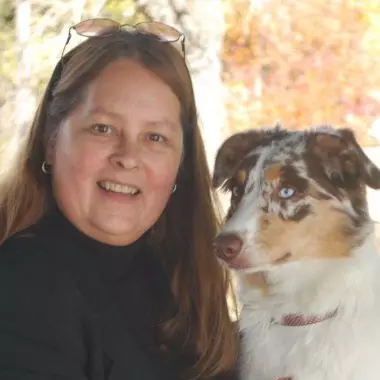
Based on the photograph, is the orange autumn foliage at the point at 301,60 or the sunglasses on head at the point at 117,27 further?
the orange autumn foliage at the point at 301,60

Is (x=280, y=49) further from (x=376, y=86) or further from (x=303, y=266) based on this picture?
(x=303, y=266)

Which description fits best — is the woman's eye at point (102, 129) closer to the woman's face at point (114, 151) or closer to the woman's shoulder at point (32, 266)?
the woman's face at point (114, 151)

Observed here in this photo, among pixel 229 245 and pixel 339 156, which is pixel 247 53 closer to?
pixel 339 156

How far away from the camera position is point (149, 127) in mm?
1256

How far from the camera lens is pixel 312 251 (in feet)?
4.15

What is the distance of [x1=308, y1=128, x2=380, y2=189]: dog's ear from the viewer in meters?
1.26

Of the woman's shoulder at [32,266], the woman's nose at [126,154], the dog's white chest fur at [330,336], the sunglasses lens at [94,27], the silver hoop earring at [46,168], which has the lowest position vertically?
the dog's white chest fur at [330,336]

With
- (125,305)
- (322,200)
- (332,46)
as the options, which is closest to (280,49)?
(332,46)

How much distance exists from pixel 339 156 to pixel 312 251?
199mm

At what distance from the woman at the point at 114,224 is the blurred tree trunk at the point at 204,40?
0.89m

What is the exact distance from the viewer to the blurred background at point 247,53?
237 cm

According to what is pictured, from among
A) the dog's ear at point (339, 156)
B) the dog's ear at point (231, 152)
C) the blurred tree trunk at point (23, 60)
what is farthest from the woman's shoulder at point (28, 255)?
the blurred tree trunk at point (23, 60)

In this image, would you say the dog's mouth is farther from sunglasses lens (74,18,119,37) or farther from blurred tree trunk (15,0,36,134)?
blurred tree trunk (15,0,36,134)

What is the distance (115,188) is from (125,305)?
9.4 inches
